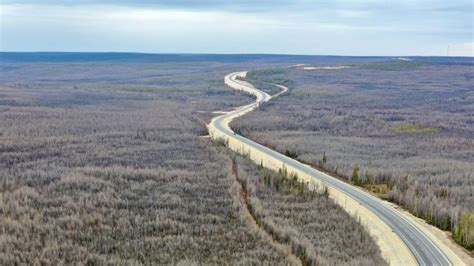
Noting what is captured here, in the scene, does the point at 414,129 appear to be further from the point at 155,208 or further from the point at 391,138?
the point at 155,208

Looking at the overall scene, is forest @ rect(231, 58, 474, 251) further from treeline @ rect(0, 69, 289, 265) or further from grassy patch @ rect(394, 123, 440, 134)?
treeline @ rect(0, 69, 289, 265)

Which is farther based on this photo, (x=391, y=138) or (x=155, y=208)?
(x=391, y=138)

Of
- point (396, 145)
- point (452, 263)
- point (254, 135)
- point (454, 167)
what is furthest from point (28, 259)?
point (396, 145)

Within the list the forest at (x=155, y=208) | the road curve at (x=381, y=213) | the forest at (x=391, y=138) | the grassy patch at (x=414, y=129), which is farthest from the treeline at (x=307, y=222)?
the grassy patch at (x=414, y=129)

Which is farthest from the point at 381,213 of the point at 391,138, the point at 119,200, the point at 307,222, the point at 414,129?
the point at 414,129

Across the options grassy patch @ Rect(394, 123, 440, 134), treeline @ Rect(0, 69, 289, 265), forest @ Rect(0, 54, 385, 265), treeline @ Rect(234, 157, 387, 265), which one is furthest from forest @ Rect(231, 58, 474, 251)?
treeline @ Rect(0, 69, 289, 265)

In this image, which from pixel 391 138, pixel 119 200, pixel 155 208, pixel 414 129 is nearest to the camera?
pixel 155 208
